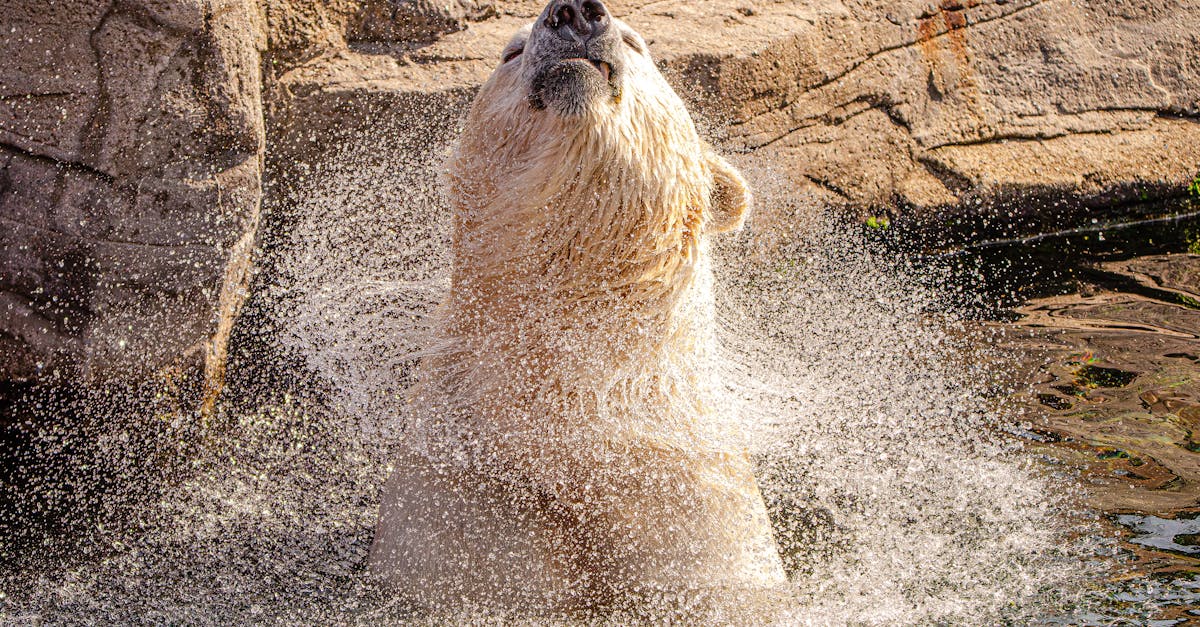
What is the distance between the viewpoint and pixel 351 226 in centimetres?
457

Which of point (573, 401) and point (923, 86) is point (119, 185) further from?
point (923, 86)

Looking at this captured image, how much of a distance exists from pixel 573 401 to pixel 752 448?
0.69 metres

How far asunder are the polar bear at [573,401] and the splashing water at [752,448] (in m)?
0.20

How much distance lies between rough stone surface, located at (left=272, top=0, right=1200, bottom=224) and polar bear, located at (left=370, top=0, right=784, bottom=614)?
198 centimetres

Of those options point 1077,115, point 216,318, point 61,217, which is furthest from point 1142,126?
point 61,217

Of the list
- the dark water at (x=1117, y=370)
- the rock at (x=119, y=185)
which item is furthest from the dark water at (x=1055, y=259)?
the rock at (x=119, y=185)

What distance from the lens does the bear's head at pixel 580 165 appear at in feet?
8.62

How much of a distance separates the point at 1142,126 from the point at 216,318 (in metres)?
5.01

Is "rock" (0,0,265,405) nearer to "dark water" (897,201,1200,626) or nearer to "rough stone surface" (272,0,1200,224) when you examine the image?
"rough stone surface" (272,0,1200,224)

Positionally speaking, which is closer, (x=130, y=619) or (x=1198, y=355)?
(x=130, y=619)

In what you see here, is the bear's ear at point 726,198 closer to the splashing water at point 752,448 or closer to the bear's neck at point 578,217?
the bear's neck at point 578,217

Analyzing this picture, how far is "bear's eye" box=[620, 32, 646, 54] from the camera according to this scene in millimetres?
3023

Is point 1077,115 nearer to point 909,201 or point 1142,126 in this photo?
point 1142,126

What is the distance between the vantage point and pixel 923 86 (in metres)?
5.62
